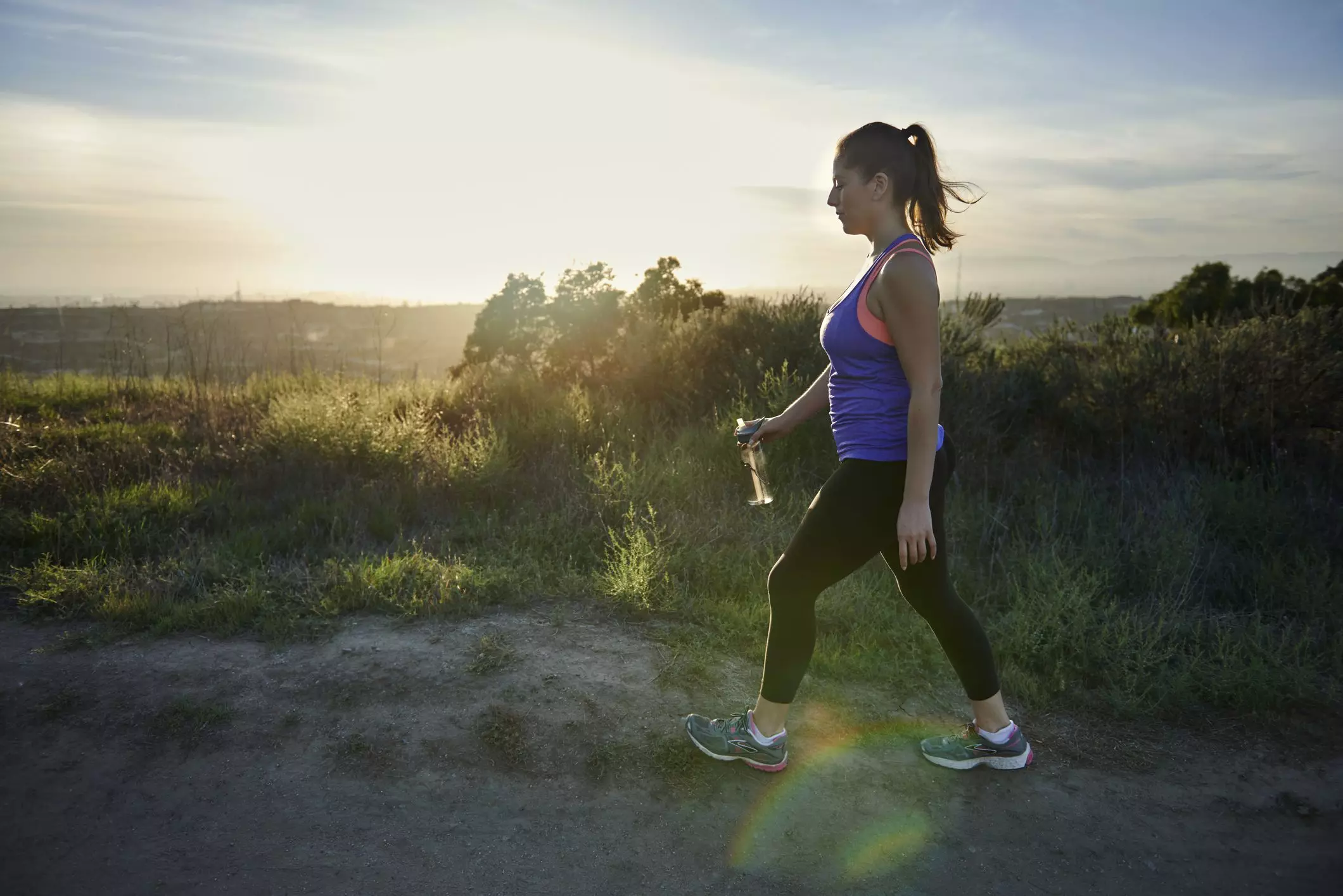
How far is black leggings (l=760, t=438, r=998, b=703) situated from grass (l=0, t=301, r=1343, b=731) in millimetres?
203

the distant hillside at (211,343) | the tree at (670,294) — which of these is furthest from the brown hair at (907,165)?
the tree at (670,294)

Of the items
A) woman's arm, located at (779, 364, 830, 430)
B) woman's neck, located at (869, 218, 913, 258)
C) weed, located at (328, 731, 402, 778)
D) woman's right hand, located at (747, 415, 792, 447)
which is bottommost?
weed, located at (328, 731, 402, 778)

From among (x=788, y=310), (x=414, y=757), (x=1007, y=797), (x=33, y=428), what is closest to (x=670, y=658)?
(x=414, y=757)

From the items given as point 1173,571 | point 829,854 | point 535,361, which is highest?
point 535,361

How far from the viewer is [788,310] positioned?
30.6 feet

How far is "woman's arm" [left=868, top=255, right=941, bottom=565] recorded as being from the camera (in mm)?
2580

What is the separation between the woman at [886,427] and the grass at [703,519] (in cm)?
32

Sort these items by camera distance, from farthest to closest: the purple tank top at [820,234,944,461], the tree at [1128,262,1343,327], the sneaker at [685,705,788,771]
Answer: the tree at [1128,262,1343,327]
the sneaker at [685,705,788,771]
the purple tank top at [820,234,944,461]

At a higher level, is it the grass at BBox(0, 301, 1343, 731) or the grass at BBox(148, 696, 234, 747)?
the grass at BBox(0, 301, 1343, 731)

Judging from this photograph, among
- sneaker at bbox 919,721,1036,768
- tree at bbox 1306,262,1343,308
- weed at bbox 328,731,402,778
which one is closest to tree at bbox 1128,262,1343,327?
tree at bbox 1306,262,1343,308

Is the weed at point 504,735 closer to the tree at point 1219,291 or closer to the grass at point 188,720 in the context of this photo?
the grass at point 188,720

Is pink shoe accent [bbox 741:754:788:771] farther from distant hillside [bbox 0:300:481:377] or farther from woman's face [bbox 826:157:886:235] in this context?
distant hillside [bbox 0:300:481:377]

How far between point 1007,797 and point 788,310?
6.74 meters

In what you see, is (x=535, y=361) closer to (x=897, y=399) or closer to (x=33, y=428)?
(x=33, y=428)
